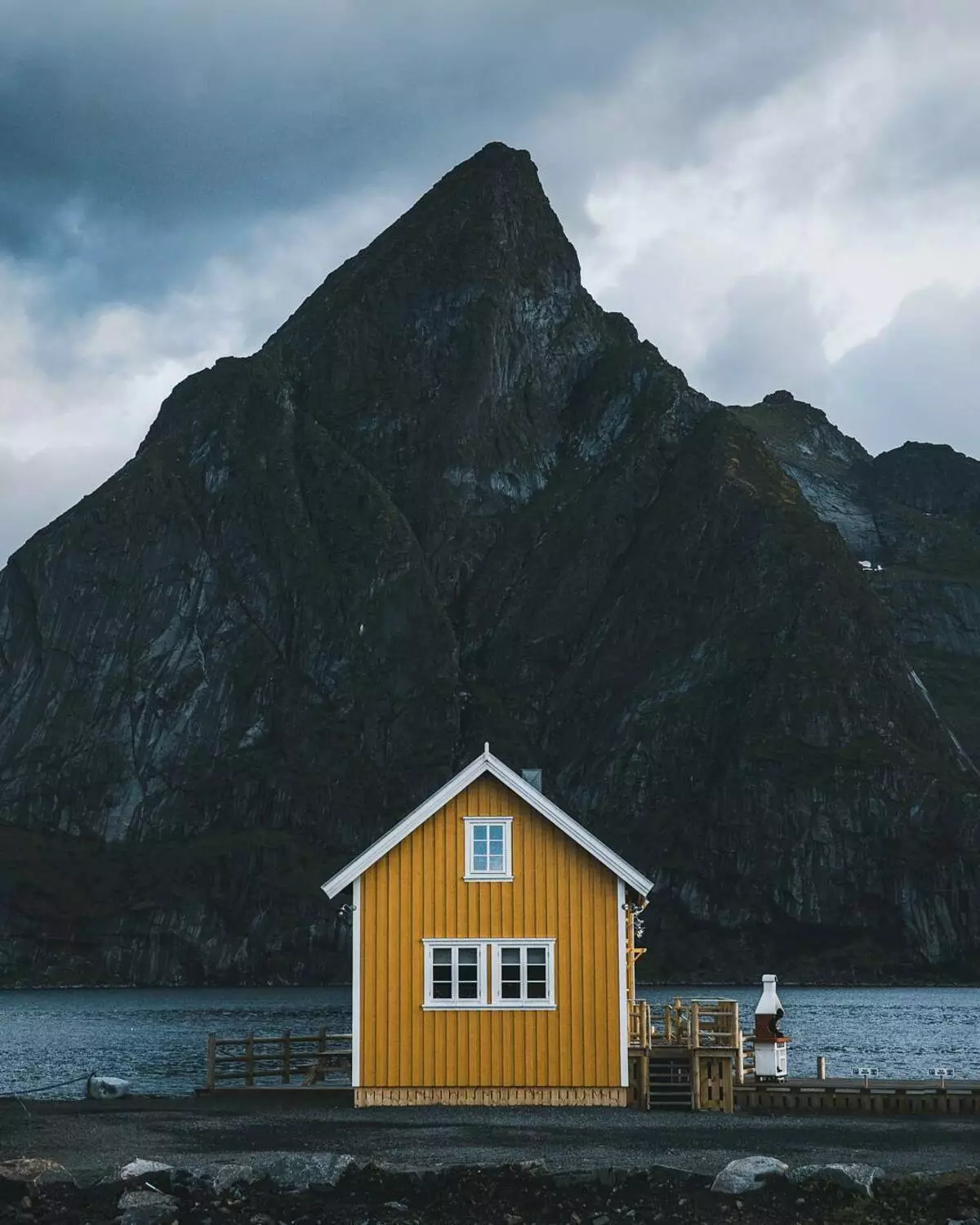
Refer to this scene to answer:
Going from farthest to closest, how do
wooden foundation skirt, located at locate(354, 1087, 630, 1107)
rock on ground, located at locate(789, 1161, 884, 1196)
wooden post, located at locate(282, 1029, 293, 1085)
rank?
wooden post, located at locate(282, 1029, 293, 1085), wooden foundation skirt, located at locate(354, 1087, 630, 1107), rock on ground, located at locate(789, 1161, 884, 1196)

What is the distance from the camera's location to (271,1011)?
170 m

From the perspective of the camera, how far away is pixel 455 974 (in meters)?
43.9

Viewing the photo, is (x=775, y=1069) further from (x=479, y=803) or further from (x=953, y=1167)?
(x=953, y=1167)

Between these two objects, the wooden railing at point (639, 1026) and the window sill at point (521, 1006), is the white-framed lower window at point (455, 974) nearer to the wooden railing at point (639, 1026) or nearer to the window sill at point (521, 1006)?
the window sill at point (521, 1006)

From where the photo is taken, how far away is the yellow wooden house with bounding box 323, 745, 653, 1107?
43.4 metres

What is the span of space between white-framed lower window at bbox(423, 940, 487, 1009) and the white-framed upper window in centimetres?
173

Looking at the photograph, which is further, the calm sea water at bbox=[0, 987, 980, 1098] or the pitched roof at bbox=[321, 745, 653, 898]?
the calm sea water at bbox=[0, 987, 980, 1098]

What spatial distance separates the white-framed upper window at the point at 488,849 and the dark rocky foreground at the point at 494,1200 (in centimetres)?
1526

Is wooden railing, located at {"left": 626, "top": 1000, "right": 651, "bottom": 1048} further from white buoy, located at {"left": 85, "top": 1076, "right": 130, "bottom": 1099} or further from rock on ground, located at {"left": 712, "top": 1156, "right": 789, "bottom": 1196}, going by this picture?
rock on ground, located at {"left": 712, "top": 1156, "right": 789, "bottom": 1196}

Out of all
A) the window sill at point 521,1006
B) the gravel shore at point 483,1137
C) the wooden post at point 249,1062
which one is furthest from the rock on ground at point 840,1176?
the wooden post at point 249,1062

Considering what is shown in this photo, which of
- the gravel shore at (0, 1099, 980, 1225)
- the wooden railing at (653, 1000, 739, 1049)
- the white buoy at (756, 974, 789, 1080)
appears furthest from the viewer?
the white buoy at (756, 974, 789, 1080)

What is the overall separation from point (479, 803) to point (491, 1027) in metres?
5.66

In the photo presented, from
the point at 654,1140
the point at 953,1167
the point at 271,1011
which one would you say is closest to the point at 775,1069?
the point at 654,1140

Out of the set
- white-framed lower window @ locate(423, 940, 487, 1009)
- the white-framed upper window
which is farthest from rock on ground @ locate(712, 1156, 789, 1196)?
the white-framed upper window
